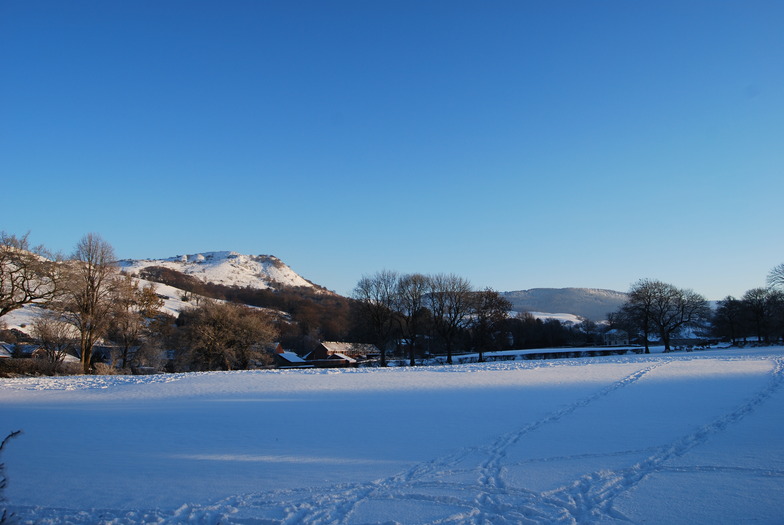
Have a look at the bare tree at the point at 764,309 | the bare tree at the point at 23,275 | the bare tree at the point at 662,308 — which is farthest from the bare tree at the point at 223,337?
the bare tree at the point at 764,309

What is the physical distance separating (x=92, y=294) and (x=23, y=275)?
25.5ft

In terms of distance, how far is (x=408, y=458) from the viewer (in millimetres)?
8891

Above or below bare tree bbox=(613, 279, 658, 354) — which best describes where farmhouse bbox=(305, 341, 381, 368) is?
below

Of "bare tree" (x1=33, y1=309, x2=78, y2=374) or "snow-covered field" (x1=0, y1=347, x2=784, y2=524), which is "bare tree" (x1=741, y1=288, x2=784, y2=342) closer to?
"snow-covered field" (x1=0, y1=347, x2=784, y2=524)

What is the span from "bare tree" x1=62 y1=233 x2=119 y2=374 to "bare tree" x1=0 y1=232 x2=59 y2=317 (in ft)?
14.4

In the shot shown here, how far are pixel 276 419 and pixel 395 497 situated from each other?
747 centimetres

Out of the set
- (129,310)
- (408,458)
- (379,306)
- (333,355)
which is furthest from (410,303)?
(408,458)

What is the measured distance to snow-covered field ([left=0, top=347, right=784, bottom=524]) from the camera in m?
6.20

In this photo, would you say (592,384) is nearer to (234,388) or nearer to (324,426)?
(324,426)

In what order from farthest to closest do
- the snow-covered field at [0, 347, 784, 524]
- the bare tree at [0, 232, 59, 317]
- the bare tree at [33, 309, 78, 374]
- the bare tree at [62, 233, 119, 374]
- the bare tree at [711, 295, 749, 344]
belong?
1. the bare tree at [711, 295, 749, 344]
2. the bare tree at [33, 309, 78, 374]
3. the bare tree at [62, 233, 119, 374]
4. the bare tree at [0, 232, 59, 317]
5. the snow-covered field at [0, 347, 784, 524]

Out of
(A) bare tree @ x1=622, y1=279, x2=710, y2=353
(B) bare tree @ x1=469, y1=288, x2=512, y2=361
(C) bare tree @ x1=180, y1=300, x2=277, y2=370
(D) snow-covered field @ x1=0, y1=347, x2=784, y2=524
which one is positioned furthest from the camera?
(A) bare tree @ x1=622, y1=279, x2=710, y2=353

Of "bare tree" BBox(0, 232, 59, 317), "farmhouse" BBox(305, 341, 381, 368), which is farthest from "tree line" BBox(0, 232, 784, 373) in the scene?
"farmhouse" BBox(305, 341, 381, 368)

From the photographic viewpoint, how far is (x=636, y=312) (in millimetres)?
66750

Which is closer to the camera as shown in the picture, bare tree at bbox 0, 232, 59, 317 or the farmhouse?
bare tree at bbox 0, 232, 59, 317
